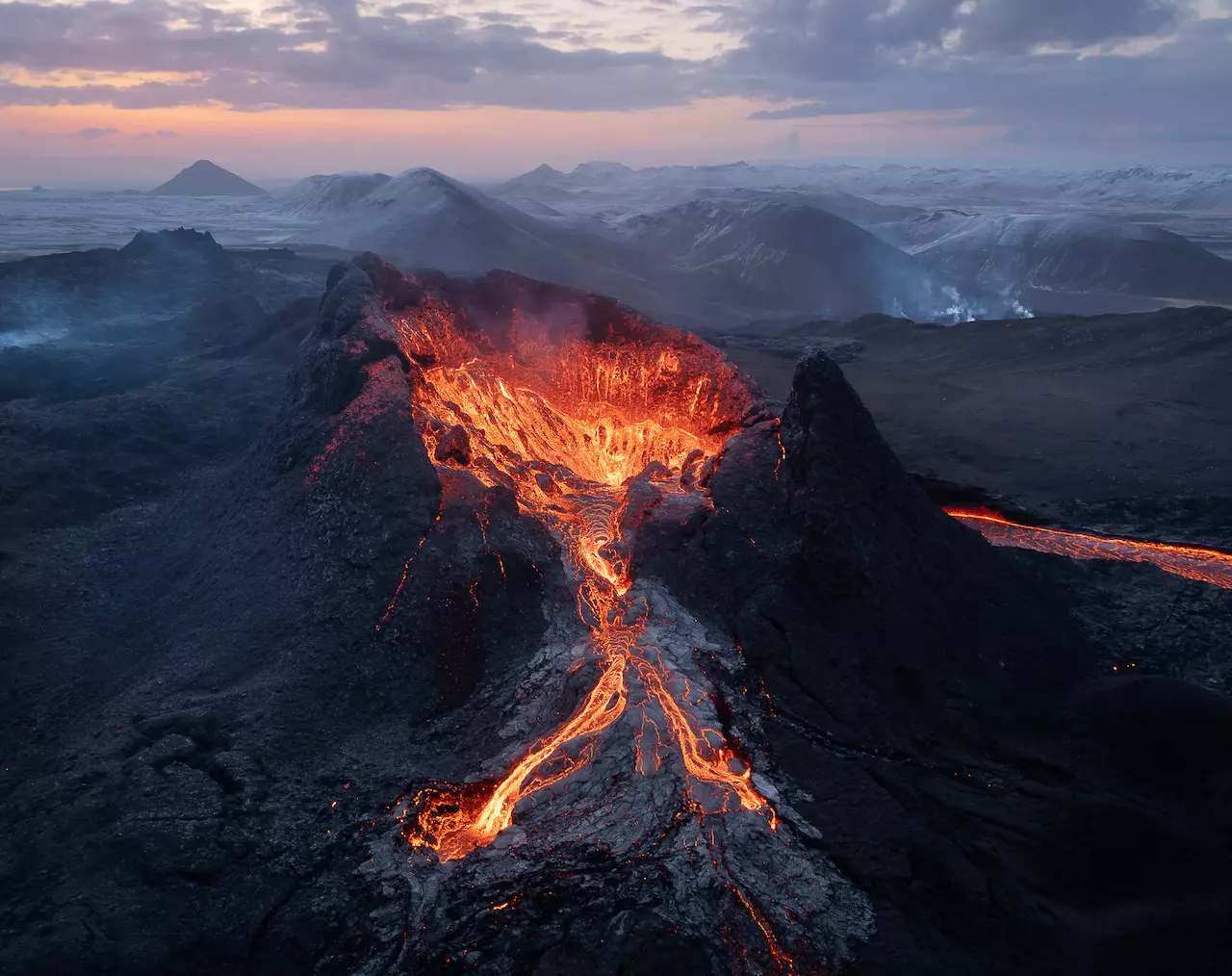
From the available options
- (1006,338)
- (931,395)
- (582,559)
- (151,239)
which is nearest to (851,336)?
(1006,338)

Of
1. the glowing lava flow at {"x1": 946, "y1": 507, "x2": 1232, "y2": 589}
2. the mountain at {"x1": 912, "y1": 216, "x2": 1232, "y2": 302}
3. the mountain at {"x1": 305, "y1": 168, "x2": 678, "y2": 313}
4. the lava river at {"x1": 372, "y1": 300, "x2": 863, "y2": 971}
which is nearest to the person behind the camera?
the lava river at {"x1": 372, "y1": 300, "x2": 863, "y2": 971}

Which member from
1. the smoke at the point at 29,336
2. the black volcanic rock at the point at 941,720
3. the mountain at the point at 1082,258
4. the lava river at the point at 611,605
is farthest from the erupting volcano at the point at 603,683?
the mountain at the point at 1082,258

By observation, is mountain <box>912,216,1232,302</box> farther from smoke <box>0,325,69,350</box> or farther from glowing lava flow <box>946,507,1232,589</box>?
smoke <box>0,325,69,350</box>

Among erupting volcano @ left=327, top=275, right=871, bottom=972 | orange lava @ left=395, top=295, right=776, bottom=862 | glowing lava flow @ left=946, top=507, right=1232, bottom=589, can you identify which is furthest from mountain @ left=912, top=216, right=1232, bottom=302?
erupting volcano @ left=327, top=275, right=871, bottom=972

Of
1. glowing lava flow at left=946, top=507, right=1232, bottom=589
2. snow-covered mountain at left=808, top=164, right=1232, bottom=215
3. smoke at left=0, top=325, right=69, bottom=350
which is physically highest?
snow-covered mountain at left=808, top=164, right=1232, bottom=215

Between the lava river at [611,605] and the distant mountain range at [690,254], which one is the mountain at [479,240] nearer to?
the distant mountain range at [690,254]

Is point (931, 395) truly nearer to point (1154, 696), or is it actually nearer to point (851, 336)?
point (851, 336)
